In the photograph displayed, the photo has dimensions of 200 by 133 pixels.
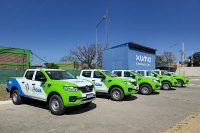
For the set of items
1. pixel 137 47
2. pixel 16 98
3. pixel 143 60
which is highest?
pixel 137 47

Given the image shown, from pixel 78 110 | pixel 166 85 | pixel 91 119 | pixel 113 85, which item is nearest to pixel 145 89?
pixel 113 85

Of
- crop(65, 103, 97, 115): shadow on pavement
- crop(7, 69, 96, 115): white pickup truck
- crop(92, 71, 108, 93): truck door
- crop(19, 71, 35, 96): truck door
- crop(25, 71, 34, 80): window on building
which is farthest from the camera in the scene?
crop(92, 71, 108, 93): truck door

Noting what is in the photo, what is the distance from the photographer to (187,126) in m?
6.93

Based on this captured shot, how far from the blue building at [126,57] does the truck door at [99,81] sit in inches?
595

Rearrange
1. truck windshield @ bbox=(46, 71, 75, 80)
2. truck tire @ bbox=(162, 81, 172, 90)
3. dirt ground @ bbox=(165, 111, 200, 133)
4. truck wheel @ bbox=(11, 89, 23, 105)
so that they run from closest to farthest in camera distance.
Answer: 1. dirt ground @ bbox=(165, 111, 200, 133)
2. truck windshield @ bbox=(46, 71, 75, 80)
3. truck wheel @ bbox=(11, 89, 23, 105)
4. truck tire @ bbox=(162, 81, 172, 90)

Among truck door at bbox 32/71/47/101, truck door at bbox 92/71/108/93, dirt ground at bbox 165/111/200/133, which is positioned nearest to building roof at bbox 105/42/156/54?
truck door at bbox 92/71/108/93

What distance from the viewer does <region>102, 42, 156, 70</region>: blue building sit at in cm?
2788

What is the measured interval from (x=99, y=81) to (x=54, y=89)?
4.52 meters

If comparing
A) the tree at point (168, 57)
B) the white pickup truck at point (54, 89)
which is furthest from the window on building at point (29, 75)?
the tree at point (168, 57)

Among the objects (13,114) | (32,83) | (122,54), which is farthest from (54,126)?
(122,54)

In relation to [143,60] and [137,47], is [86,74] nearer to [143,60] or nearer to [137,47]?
[137,47]

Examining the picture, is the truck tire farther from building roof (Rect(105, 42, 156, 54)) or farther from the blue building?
building roof (Rect(105, 42, 156, 54))

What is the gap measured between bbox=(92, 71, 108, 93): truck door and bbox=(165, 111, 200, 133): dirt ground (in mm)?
5439

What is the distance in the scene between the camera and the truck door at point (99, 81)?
1253 cm
